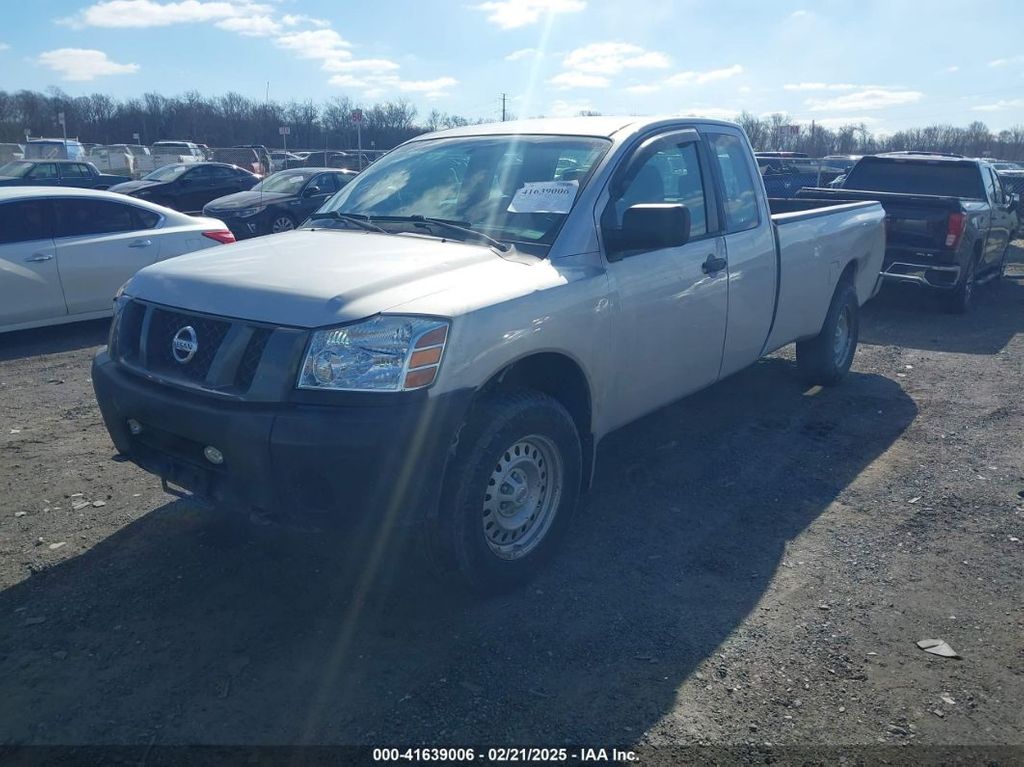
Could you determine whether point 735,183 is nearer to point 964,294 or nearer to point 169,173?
point 964,294

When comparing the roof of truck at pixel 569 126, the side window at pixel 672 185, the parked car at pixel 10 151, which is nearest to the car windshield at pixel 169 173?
the roof of truck at pixel 569 126

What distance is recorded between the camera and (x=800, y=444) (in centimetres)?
577

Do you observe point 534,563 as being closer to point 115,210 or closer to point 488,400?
point 488,400

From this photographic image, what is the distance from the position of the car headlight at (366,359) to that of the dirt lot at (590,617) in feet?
3.51

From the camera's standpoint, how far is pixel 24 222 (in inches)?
317

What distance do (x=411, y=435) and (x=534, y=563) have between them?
1.08 m

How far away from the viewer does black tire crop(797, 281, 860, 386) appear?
675 cm

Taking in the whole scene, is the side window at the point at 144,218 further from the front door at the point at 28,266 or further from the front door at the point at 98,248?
the front door at the point at 28,266

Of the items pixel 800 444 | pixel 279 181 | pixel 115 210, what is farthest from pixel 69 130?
pixel 800 444

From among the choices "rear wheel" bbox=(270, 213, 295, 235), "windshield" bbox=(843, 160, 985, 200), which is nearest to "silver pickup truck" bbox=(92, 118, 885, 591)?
"windshield" bbox=(843, 160, 985, 200)

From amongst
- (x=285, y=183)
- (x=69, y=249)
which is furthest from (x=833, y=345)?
(x=285, y=183)

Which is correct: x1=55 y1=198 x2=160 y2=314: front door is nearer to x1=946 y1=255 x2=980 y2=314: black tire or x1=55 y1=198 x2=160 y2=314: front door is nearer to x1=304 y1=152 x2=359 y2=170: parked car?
x1=946 y1=255 x2=980 y2=314: black tire

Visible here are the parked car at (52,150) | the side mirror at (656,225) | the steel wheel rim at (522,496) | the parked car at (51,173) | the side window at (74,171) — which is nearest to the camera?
the steel wheel rim at (522,496)

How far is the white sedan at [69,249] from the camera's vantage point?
791 cm
